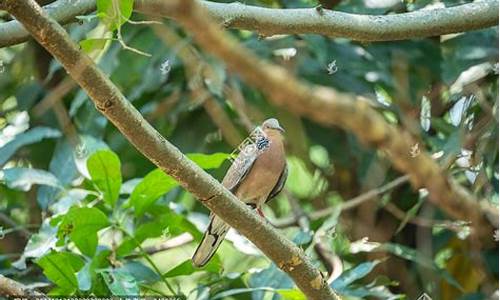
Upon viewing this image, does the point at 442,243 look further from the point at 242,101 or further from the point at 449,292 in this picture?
the point at 242,101

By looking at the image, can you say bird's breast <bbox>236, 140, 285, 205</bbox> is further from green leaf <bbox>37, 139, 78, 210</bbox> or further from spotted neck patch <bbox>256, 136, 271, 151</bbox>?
green leaf <bbox>37, 139, 78, 210</bbox>

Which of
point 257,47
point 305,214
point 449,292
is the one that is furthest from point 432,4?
point 449,292

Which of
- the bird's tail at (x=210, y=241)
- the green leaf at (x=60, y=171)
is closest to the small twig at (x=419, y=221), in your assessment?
the bird's tail at (x=210, y=241)

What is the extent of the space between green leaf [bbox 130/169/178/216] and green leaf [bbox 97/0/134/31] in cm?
94

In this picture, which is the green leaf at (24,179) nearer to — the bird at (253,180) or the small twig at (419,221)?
the bird at (253,180)

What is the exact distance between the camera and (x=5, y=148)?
153 inches

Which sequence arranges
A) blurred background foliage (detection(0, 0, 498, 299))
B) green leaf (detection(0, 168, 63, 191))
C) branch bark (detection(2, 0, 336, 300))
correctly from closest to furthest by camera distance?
branch bark (detection(2, 0, 336, 300))
blurred background foliage (detection(0, 0, 498, 299))
green leaf (detection(0, 168, 63, 191))

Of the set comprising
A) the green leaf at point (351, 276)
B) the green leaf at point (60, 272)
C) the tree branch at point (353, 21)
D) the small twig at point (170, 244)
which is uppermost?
the tree branch at point (353, 21)

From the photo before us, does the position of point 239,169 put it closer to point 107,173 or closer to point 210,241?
point 210,241

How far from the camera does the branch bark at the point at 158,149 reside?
1.75 meters

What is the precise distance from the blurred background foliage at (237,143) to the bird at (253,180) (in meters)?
0.13

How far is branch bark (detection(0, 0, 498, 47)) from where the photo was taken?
2486mm

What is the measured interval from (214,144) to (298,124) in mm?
419

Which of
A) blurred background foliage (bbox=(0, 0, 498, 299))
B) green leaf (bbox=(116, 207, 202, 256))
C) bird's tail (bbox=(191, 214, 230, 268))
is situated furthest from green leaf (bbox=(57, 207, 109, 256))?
bird's tail (bbox=(191, 214, 230, 268))
